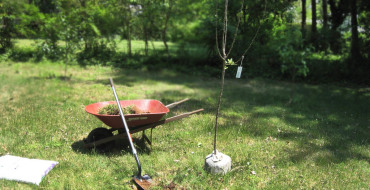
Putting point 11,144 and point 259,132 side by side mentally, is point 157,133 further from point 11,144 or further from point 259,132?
point 11,144

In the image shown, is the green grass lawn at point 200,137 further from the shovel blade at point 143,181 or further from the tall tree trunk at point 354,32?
the tall tree trunk at point 354,32

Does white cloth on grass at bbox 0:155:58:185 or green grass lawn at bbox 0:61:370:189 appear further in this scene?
green grass lawn at bbox 0:61:370:189

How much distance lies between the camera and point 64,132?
16.1 feet

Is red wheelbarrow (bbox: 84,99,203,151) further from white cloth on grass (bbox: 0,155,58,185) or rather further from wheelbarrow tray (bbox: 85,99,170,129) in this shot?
white cloth on grass (bbox: 0,155,58,185)

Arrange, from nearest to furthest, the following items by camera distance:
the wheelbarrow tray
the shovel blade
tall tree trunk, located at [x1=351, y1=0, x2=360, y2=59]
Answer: the shovel blade
the wheelbarrow tray
tall tree trunk, located at [x1=351, y1=0, x2=360, y2=59]

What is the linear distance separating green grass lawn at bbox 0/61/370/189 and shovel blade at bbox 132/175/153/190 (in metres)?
0.10

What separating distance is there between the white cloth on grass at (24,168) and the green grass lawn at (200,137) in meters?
0.08

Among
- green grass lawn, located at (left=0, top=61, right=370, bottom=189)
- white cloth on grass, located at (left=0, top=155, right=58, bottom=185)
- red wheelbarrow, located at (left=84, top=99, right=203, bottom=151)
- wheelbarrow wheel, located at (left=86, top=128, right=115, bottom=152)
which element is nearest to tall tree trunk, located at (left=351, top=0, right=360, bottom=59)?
green grass lawn, located at (left=0, top=61, right=370, bottom=189)

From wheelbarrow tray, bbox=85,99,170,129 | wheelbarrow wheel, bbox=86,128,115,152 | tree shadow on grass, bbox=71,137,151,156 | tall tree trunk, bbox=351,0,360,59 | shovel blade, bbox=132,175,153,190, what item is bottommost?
shovel blade, bbox=132,175,153,190

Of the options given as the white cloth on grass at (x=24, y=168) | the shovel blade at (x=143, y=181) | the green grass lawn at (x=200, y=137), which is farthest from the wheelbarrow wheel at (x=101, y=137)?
the shovel blade at (x=143, y=181)

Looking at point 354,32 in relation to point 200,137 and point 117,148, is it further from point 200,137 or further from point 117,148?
point 117,148

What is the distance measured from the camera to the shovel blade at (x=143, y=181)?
335 centimetres

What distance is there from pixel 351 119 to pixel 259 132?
8.81 feet

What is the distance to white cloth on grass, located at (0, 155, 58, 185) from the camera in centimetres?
340
